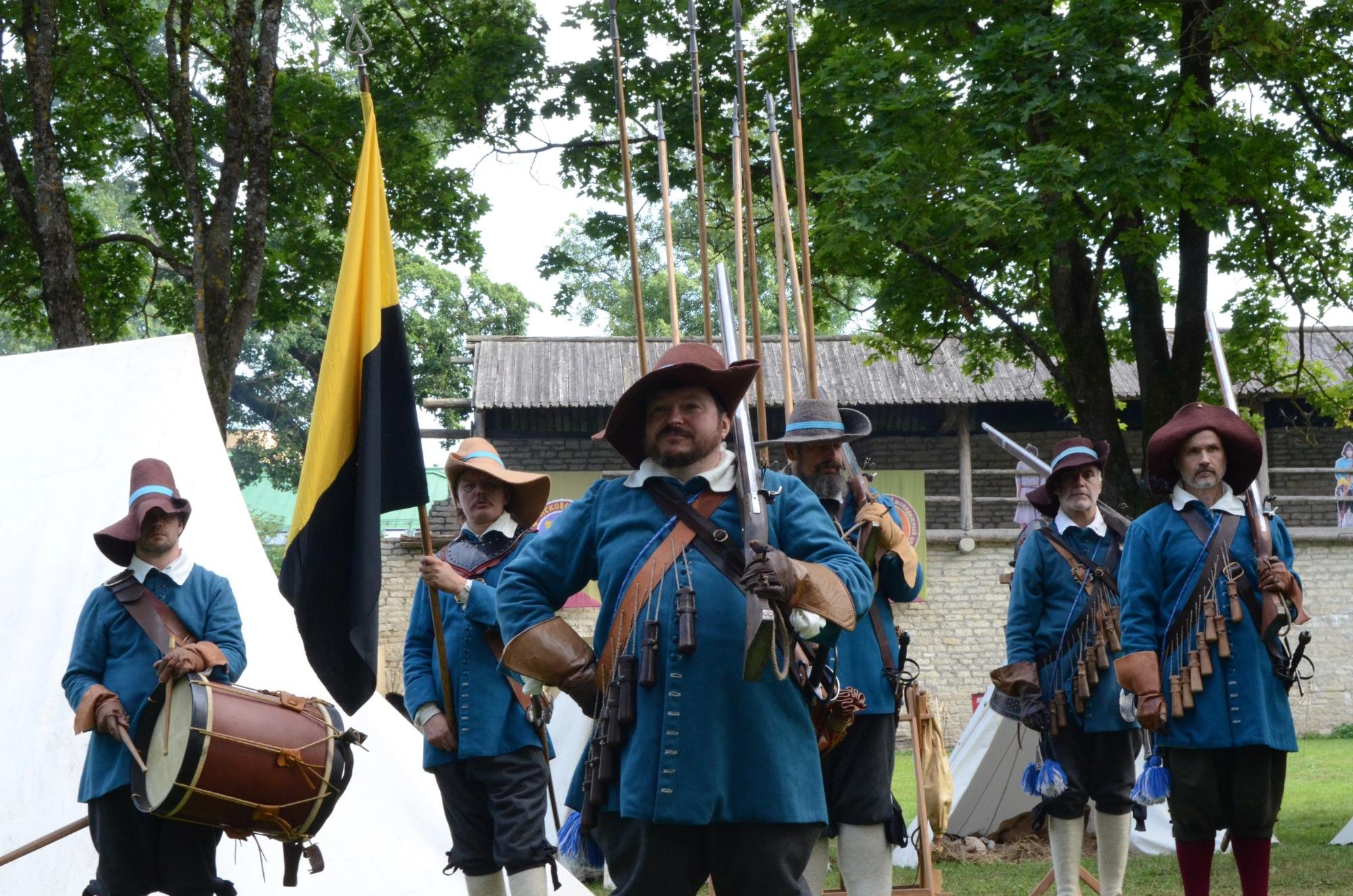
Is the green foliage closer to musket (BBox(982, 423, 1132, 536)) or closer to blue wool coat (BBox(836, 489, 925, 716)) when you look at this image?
musket (BBox(982, 423, 1132, 536))

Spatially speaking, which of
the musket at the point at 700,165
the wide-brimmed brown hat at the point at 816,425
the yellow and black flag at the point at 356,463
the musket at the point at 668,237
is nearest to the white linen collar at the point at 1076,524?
the wide-brimmed brown hat at the point at 816,425

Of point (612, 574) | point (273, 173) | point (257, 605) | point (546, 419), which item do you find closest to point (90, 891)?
point (257, 605)

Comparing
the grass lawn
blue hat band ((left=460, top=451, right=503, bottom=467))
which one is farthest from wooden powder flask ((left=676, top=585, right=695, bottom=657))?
the grass lawn

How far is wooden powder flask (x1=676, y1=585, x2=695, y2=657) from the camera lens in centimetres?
315

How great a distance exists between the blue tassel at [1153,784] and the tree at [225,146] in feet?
24.3

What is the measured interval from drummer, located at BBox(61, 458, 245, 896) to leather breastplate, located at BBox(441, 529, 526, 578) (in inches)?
30.4

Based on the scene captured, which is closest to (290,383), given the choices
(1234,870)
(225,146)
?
(225,146)

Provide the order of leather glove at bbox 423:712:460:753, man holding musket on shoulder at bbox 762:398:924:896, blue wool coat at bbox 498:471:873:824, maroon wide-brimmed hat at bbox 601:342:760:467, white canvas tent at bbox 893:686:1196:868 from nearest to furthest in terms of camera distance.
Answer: blue wool coat at bbox 498:471:873:824, maroon wide-brimmed hat at bbox 601:342:760:467, man holding musket on shoulder at bbox 762:398:924:896, leather glove at bbox 423:712:460:753, white canvas tent at bbox 893:686:1196:868

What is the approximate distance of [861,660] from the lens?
4.99 meters

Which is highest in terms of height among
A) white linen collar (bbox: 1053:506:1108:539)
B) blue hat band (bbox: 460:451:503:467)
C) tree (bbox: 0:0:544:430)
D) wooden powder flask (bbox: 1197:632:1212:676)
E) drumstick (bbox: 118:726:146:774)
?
tree (bbox: 0:0:544:430)

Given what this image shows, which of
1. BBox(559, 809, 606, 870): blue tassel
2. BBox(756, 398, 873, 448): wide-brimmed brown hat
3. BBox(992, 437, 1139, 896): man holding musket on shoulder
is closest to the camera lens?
BBox(559, 809, 606, 870): blue tassel

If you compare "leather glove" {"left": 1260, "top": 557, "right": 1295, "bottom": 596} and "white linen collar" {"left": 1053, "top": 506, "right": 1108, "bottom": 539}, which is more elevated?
"white linen collar" {"left": 1053, "top": 506, "right": 1108, "bottom": 539}

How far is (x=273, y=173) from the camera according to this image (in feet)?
44.8

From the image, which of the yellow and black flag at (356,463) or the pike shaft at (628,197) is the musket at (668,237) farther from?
the yellow and black flag at (356,463)
